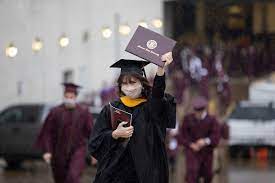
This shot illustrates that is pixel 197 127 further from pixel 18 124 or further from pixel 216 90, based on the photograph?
pixel 216 90

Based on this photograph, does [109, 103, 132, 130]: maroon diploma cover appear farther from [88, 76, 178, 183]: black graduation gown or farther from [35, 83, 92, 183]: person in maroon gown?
[35, 83, 92, 183]: person in maroon gown

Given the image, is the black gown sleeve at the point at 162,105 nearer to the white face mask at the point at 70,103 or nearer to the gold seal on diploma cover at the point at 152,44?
the gold seal on diploma cover at the point at 152,44

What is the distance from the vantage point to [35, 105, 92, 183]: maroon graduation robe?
13.9 metres

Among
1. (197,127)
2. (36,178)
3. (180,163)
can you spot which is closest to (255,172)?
(180,163)

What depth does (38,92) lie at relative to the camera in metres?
29.1

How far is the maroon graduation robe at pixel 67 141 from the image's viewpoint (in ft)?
45.5

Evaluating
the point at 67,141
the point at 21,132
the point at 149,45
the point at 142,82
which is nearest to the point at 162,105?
the point at 142,82

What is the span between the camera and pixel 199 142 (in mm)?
15344

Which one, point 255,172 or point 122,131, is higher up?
point 122,131

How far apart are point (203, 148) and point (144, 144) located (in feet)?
22.8

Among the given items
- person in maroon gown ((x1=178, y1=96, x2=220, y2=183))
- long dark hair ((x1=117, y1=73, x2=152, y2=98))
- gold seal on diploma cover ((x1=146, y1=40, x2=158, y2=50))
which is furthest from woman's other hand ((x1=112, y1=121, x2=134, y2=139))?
person in maroon gown ((x1=178, y1=96, x2=220, y2=183))

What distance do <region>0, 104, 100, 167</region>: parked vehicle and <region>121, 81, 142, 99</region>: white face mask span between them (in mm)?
12726

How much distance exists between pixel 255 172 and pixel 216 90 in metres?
11.8

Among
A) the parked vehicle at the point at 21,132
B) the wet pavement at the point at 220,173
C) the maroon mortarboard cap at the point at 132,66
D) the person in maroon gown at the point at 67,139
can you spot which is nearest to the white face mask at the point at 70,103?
the person in maroon gown at the point at 67,139
